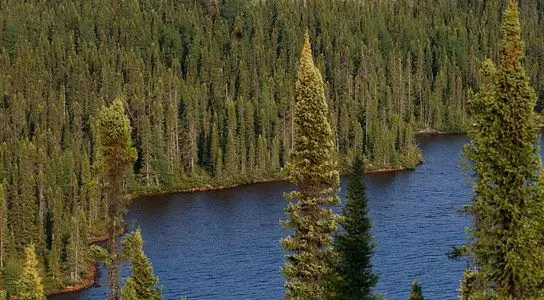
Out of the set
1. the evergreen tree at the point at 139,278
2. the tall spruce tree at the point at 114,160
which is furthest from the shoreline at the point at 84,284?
the tall spruce tree at the point at 114,160

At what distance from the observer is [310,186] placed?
49.4 m

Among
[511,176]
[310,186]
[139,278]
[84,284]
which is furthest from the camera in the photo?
[84,284]

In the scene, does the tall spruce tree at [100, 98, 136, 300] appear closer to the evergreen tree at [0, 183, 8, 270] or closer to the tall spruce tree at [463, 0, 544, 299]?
the tall spruce tree at [463, 0, 544, 299]

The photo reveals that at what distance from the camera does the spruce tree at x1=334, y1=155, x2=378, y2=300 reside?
39875mm

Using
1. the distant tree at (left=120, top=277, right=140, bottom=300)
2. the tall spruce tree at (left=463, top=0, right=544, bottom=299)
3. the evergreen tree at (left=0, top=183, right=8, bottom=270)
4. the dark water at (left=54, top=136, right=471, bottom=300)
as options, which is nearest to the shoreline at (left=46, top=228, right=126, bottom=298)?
the dark water at (left=54, top=136, right=471, bottom=300)

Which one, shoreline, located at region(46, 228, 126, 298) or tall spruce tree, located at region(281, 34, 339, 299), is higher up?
tall spruce tree, located at region(281, 34, 339, 299)

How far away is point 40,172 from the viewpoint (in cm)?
14088

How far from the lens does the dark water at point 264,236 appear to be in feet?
355

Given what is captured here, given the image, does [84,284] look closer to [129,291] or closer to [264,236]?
[264,236]

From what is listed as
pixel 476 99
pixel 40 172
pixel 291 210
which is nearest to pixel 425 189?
pixel 40 172

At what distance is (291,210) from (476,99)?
13862mm

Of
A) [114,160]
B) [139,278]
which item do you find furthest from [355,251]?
[139,278]

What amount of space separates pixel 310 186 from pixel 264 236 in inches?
3198

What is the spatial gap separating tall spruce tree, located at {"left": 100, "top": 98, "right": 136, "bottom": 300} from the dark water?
56.3 meters
